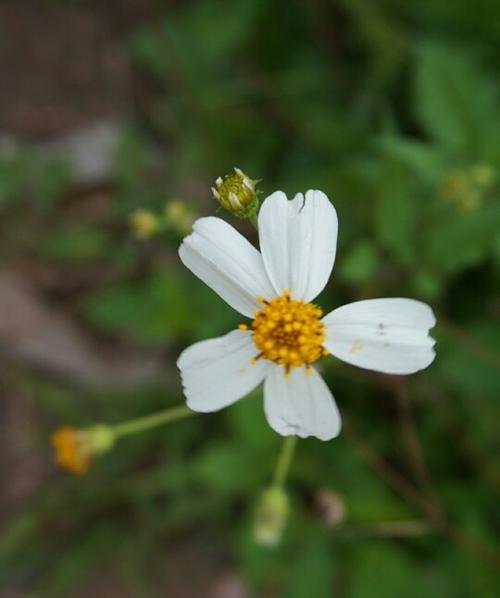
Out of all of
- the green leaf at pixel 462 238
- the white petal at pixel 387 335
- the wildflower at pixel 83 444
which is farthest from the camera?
the green leaf at pixel 462 238

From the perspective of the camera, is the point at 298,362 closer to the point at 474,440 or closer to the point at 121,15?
the point at 474,440

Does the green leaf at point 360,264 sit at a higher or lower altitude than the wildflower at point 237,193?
higher

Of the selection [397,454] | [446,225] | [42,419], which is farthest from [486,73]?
[42,419]


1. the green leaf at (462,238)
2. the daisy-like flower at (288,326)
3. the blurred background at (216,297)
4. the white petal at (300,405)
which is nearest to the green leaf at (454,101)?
the blurred background at (216,297)

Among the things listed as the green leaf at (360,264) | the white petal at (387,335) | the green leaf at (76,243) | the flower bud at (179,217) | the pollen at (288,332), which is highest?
the green leaf at (76,243)

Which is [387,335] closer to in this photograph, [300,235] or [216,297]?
[300,235]

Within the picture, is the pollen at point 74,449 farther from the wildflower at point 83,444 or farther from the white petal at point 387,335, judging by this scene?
the white petal at point 387,335

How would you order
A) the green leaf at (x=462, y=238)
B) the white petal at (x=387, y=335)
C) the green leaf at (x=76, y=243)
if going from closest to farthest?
the white petal at (x=387, y=335)
the green leaf at (x=462, y=238)
the green leaf at (x=76, y=243)
